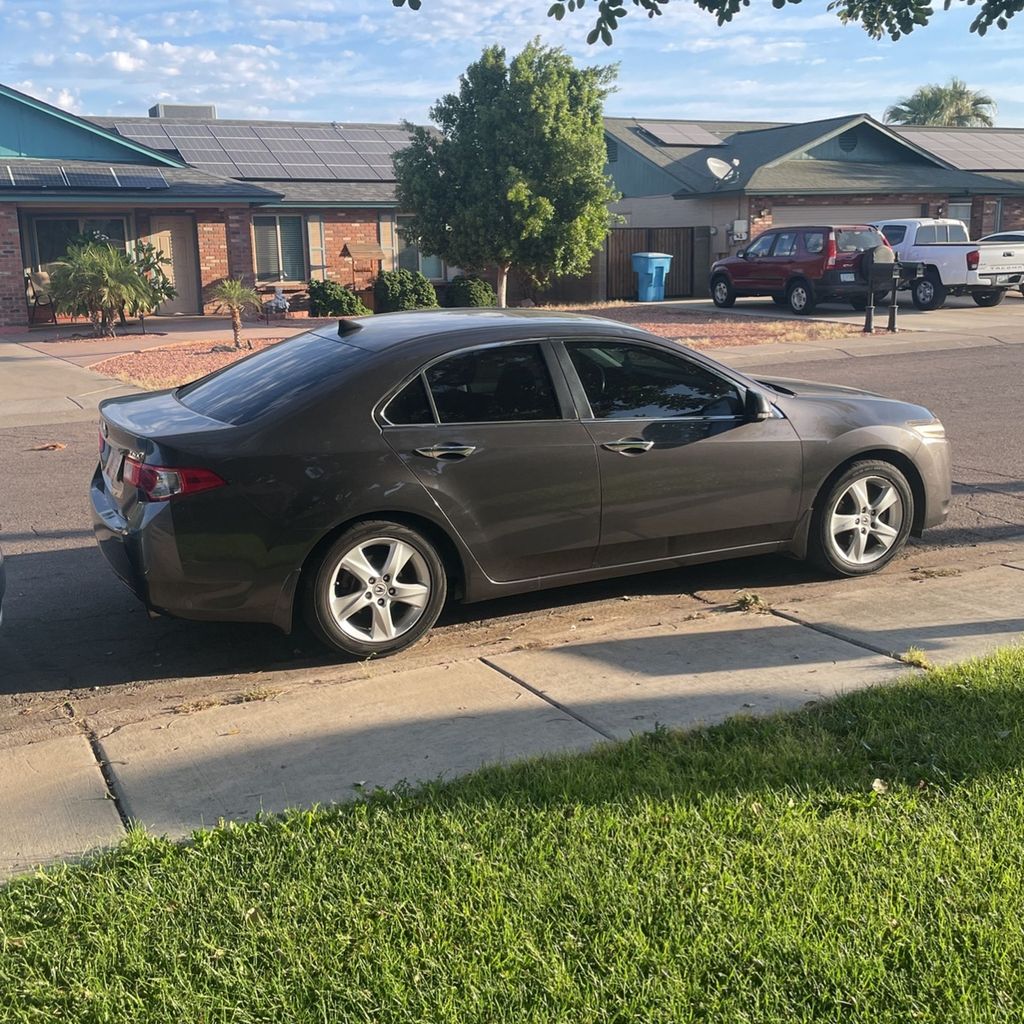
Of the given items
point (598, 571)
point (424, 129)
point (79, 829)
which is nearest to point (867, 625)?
point (598, 571)

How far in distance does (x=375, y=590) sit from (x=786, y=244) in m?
22.8

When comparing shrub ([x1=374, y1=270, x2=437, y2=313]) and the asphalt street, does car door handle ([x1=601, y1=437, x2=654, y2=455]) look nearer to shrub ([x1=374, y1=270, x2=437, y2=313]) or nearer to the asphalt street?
the asphalt street

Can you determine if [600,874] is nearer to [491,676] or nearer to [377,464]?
[491,676]

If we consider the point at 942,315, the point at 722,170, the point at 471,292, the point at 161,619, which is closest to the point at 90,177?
the point at 471,292

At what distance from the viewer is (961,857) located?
352cm

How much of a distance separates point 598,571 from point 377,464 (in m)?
1.37

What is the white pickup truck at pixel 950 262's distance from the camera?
84.7 feet

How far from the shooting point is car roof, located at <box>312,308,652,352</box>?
583 cm

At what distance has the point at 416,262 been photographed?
31875 mm

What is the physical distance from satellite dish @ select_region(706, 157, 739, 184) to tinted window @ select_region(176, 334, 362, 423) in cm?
2815

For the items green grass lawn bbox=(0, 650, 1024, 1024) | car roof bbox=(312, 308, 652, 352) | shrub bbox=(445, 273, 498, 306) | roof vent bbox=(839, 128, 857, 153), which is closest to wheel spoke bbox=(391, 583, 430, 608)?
car roof bbox=(312, 308, 652, 352)

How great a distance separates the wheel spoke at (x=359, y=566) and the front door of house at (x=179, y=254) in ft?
78.6

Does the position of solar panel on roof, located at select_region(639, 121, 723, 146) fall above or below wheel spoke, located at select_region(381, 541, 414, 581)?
above

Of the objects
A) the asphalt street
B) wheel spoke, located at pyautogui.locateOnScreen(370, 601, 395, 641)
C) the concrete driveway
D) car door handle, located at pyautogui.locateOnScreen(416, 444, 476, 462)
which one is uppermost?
car door handle, located at pyautogui.locateOnScreen(416, 444, 476, 462)
